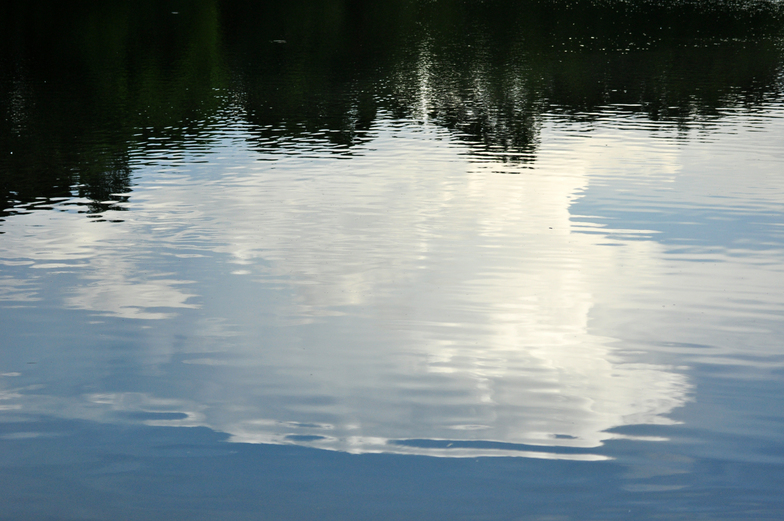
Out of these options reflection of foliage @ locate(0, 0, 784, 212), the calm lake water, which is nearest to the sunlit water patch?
the calm lake water

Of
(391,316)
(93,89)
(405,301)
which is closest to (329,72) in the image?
(93,89)

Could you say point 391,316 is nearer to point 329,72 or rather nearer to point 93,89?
point 93,89

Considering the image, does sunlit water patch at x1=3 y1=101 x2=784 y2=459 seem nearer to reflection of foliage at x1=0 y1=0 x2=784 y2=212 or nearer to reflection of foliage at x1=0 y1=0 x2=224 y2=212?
reflection of foliage at x1=0 y1=0 x2=224 y2=212

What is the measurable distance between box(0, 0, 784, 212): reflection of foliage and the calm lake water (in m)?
0.39

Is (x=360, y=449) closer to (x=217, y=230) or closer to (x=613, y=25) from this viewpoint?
(x=217, y=230)

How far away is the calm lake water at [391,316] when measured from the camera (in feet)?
22.5

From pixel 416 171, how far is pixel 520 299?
336 inches

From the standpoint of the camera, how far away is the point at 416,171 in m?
18.9

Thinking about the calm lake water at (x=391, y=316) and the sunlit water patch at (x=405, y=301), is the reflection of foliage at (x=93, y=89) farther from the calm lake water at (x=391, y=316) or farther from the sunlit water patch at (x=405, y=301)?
the sunlit water patch at (x=405, y=301)

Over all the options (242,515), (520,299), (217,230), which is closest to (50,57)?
(217,230)

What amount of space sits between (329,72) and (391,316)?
30.2 meters

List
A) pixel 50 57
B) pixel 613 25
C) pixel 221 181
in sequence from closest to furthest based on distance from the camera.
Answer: pixel 221 181, pixel 50 57, pixel 613 25

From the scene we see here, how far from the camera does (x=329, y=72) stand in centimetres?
3878

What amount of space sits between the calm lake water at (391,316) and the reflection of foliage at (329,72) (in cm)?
39
